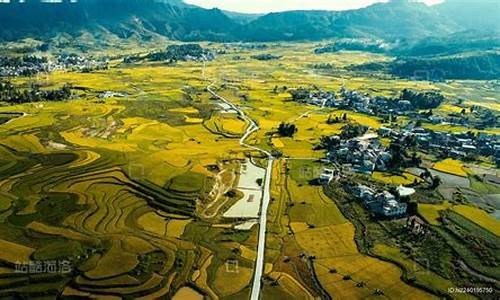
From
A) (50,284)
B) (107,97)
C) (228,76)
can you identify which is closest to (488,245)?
(50,284)

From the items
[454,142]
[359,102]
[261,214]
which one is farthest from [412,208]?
[359,102]

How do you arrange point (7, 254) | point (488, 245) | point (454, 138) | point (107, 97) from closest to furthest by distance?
point (7, 254) → point (488, 245) → point (454, 138) → point (107, 97)

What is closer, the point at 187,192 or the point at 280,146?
the point at 187,192

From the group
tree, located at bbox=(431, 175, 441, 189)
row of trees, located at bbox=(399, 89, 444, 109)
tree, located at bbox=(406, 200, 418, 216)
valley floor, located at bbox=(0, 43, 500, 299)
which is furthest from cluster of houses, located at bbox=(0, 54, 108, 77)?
tree, located at bbox=(406, 200, 418, 216)

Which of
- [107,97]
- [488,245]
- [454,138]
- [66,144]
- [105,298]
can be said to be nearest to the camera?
[105,298]

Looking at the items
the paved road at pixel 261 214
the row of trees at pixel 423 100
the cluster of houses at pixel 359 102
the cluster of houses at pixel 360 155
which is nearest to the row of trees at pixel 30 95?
the paved road at pixel 261 214

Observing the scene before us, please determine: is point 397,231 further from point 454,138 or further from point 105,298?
point 454,138

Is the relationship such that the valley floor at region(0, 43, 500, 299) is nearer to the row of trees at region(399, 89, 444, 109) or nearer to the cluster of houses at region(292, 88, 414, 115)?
the cluster of houses at region(292, 88, 414, 115)
